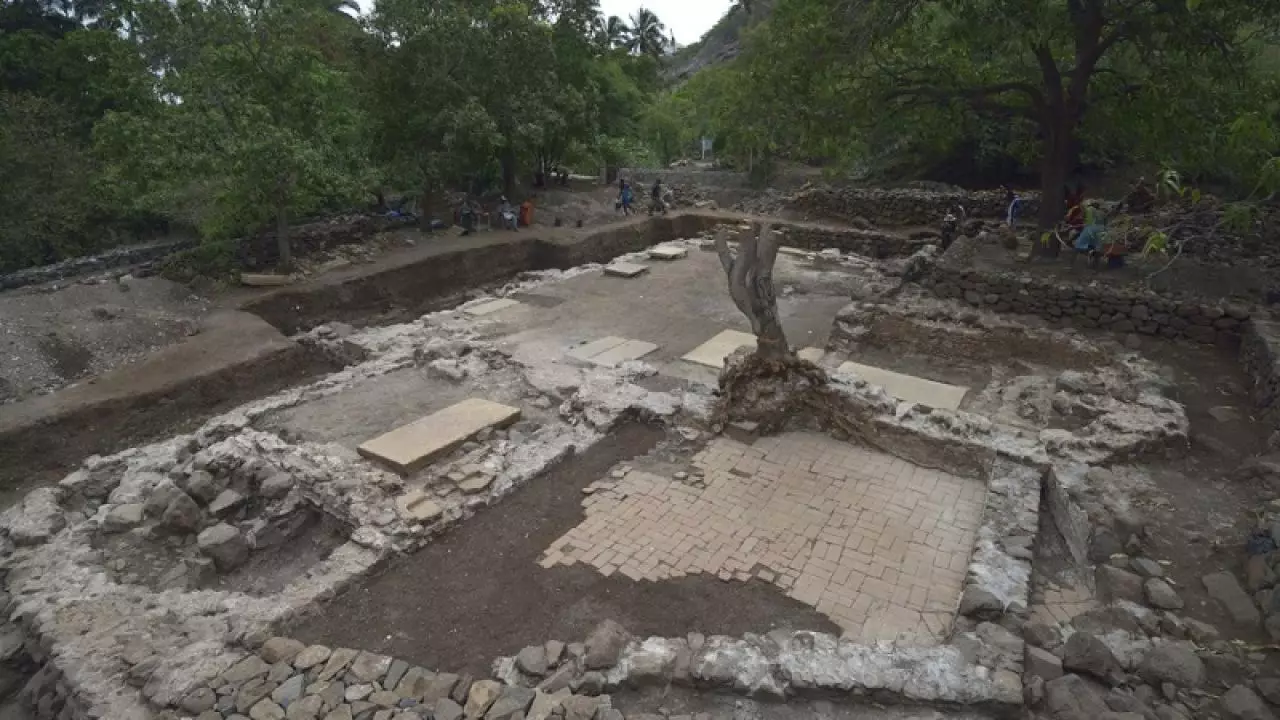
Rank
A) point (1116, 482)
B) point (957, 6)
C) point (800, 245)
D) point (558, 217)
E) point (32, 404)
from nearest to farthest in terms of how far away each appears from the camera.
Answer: point (1116, 482)
point (32, 404)
point (957, 6)
point (800, 245)
point (558, 217)

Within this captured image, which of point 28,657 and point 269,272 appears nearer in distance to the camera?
point 28,657

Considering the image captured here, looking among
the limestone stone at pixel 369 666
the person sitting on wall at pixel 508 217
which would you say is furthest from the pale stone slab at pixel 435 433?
the person sitting on wall at pixel 508 217

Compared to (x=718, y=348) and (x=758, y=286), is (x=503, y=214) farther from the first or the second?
(x=758, y=286)

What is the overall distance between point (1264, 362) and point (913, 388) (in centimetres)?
426

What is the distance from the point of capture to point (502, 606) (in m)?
5.09

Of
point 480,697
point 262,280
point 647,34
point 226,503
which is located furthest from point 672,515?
point 647,34

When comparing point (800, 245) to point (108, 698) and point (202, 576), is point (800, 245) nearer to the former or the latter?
point (202, 576)

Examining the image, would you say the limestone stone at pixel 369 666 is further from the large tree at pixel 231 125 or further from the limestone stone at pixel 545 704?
the large tree at pixel 231 125

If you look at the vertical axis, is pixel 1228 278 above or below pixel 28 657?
above

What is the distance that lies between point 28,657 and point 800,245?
17.7 meters

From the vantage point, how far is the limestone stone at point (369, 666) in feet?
14.1

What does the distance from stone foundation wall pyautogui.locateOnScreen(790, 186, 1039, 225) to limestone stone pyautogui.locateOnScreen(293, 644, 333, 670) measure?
18.5 metres

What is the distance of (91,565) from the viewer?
571 centimetres

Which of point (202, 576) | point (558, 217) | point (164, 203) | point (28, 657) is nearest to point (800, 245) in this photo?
point (558, 217)
